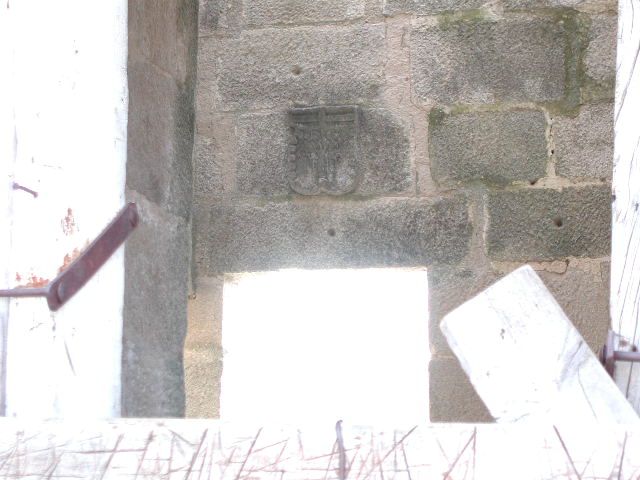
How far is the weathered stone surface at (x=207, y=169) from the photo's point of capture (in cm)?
312

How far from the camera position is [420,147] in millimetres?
3016

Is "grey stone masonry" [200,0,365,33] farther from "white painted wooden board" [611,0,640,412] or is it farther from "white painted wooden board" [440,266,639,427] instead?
"white painted wooden board" [440,266,639,427]

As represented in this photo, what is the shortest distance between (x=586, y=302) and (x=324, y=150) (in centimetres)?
86

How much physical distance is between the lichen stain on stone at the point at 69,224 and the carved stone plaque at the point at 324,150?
1.39m

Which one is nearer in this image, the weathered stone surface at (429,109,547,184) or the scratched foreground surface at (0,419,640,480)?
the scratched foreground surface at (0,419,640,480)

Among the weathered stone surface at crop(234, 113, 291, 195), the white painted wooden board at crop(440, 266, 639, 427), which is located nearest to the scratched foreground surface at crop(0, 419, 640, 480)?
the white painted wooden board at crop(440, 266, 639, 427)

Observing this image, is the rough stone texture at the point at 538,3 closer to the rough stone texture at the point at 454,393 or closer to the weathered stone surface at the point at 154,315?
the rough stone texture at the point at 454,393

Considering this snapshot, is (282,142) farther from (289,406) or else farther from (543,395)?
(543,395)

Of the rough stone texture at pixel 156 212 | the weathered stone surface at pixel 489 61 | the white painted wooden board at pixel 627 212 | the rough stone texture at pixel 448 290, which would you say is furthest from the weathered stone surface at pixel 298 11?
the white painted wooden board at pixel 627 212

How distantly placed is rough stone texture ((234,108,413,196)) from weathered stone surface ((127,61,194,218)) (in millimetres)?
353

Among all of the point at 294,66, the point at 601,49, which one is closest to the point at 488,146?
the point at 601,49

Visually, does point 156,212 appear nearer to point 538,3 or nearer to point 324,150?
point 324,150

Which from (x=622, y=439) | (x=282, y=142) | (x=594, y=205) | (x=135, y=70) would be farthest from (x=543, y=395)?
(x=282, y=142)

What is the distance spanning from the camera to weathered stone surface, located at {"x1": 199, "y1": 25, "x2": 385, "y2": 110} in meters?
3.06
